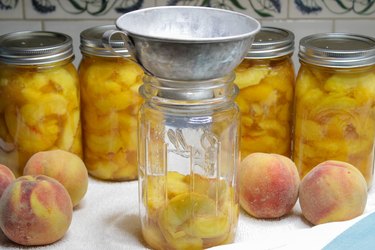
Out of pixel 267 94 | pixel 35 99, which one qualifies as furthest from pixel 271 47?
pixel 35 99

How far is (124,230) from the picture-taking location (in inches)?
29.1

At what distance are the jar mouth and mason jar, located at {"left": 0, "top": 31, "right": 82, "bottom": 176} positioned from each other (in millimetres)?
148

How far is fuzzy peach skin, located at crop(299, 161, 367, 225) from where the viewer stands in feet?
2.35

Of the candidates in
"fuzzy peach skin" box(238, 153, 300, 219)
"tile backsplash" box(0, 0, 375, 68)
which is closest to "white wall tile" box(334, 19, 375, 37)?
"tile backsplash" box(0, 0, 375, 68)

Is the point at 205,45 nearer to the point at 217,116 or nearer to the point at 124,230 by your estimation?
the point at 217,116

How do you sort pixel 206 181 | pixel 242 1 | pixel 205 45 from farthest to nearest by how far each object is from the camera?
1. pixel 242 1
2. pixel 206 181
3. pixel 205 45

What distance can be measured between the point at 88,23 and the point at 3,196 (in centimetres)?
34

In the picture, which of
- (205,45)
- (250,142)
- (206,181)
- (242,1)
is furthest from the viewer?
(242,1)

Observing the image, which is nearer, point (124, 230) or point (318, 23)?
point (124, 230)

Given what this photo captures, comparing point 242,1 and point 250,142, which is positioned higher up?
point 242,1

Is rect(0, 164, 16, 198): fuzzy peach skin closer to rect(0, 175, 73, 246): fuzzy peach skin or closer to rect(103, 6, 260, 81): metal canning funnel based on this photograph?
rect(0, 175, 73, 246): fuzzy peach skin

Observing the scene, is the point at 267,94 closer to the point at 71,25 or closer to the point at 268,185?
the point at 268,185

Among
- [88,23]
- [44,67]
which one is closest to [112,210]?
[44,67]

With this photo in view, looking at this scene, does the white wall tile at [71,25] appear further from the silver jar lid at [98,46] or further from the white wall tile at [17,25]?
the silver jar lid at [98,46]
